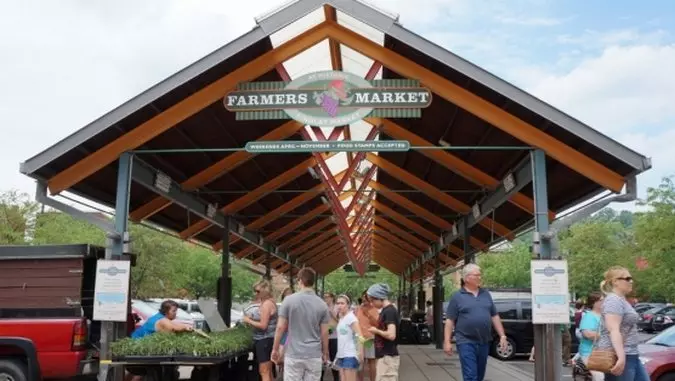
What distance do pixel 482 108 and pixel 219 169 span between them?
208 inches

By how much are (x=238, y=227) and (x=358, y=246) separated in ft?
39.4

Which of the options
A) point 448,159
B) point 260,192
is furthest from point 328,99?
Answer: point 260,192

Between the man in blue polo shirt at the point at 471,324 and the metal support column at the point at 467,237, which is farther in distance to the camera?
the metal support column at the point at 467,237

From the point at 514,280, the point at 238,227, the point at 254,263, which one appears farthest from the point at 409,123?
the point at 514,280

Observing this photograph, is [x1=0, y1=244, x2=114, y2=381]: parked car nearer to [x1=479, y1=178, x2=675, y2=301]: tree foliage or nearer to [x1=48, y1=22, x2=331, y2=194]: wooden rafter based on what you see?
[x1=48, y1=22, x2=331, y2=194]: wooden rafter

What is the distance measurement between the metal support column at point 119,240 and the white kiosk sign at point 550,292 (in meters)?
5.64

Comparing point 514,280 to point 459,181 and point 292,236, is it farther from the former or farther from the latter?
point 459,181

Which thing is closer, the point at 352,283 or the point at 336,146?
the point at 336,146

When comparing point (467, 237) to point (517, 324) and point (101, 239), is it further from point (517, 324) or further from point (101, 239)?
point (101, 239)

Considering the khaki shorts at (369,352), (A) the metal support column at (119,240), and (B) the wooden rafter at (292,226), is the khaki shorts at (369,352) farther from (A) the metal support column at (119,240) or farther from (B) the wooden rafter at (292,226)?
(B) the wooden rafter at (292,226)

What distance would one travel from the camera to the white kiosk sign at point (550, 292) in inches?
367

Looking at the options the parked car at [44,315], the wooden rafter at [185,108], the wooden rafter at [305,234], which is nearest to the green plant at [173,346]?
the parked car at [44,315]

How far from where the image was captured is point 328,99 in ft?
31.9

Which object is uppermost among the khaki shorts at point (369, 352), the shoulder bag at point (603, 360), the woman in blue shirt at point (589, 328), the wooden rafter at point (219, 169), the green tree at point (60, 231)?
the green tree at point (60, 231)
